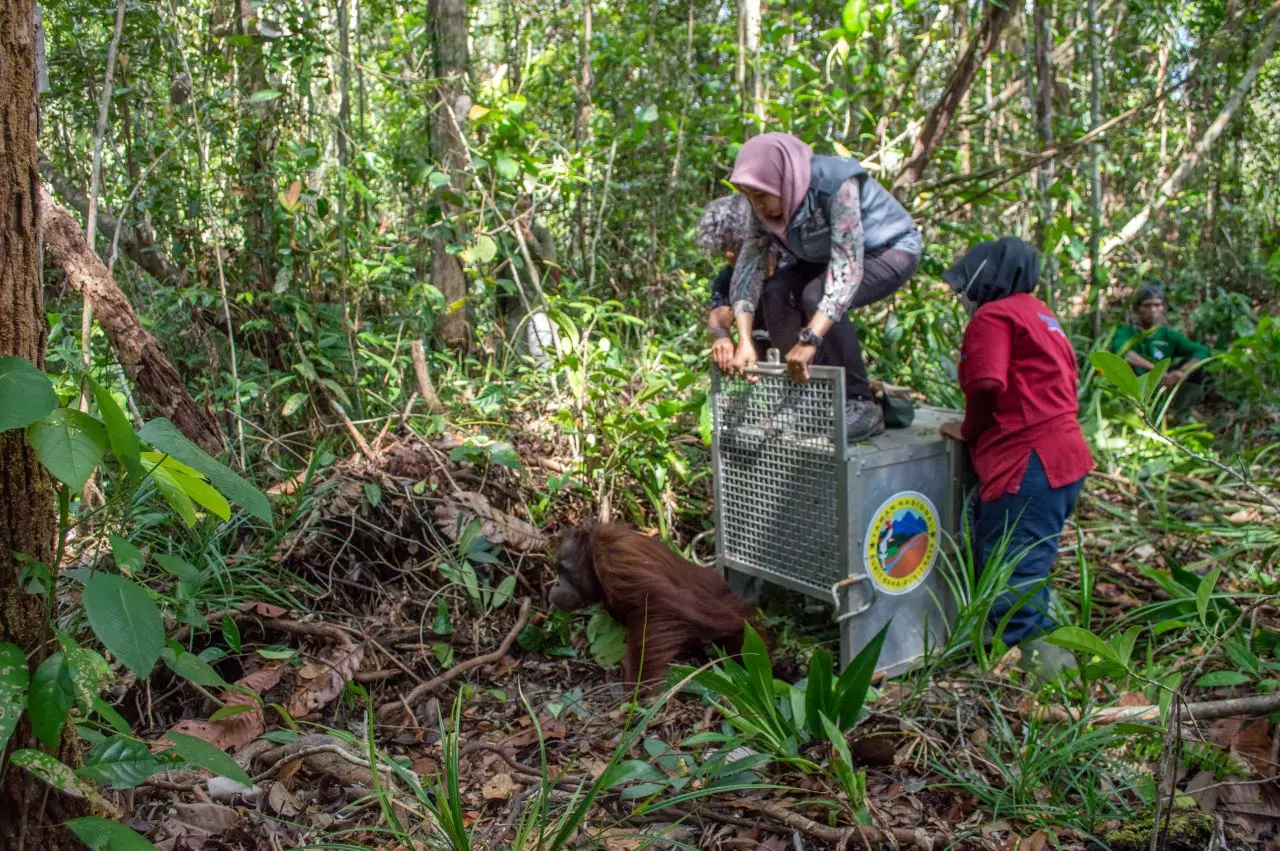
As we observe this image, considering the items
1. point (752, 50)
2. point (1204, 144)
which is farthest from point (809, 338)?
point (1204, 144)

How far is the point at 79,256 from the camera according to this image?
2703 mm

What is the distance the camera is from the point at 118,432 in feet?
3.87

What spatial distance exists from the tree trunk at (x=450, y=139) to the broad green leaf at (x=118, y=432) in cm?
293

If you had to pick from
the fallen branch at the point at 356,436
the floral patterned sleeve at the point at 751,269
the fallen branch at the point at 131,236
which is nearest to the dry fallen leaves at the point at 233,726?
the fallen branch at the point at 356,436

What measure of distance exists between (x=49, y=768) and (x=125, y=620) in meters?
0.25

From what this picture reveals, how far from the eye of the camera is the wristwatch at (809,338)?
287cm

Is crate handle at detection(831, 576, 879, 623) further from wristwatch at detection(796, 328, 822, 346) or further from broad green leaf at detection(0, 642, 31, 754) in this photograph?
broad green leaf at detection(0, 642, 31, 754)

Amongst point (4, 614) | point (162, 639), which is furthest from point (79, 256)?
point (162, 639)

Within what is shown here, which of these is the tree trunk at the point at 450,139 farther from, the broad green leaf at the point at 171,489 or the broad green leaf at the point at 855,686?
the broad green leaf at the point at 171,489

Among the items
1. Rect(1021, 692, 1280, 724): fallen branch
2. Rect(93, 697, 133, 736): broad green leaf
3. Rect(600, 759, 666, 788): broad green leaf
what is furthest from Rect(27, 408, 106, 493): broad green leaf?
Rect(1021, 692, 1280, 724): fallen branch

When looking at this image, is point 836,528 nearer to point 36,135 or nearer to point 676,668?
point 676,668

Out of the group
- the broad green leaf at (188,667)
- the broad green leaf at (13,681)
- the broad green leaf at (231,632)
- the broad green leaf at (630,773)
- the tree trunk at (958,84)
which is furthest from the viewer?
the tree trunk at (958,84)

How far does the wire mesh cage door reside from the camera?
9.20ft

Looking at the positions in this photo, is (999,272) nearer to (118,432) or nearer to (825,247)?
(825,247)
